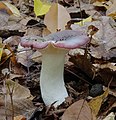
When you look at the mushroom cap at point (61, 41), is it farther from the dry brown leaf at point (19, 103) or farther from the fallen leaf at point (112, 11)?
the fallen leaf at point (112, 11)

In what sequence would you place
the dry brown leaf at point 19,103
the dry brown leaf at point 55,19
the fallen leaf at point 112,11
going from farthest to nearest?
the fallen leaf at point 112,11 → the dry brown leaf at point 55,19 → the dry brown leaf at point 19,103

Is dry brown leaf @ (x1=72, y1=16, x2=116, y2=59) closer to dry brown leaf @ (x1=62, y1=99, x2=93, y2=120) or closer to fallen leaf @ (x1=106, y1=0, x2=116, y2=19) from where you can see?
fallen leaf @ (x1=106, y1=0, x2=116, y2=19)

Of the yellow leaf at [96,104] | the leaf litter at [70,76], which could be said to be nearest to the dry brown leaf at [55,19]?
the leaf litter at [70,76]

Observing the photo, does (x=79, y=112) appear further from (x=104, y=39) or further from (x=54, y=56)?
(x=104, y=39)

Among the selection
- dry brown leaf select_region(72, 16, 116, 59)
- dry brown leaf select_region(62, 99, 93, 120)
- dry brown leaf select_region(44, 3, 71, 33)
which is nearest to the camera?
dry brown leaf select_region(62, 99, 93, 120)

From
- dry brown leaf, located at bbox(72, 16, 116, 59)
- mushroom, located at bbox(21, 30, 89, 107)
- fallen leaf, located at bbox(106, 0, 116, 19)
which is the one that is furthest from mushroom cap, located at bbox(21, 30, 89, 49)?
fallen leaf, located at bbox(106, 0, 116, 19)

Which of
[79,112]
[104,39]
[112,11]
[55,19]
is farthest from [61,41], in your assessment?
[112,11]

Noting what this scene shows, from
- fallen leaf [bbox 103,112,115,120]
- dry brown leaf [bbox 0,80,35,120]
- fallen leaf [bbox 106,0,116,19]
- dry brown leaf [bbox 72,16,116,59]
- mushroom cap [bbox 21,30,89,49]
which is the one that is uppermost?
fallen leaf [bbox 106,0,116,19]

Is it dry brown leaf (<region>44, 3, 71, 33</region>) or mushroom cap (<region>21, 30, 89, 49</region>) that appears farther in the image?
dry brown leaf (<region>44, 3, 71, 33</region>)
